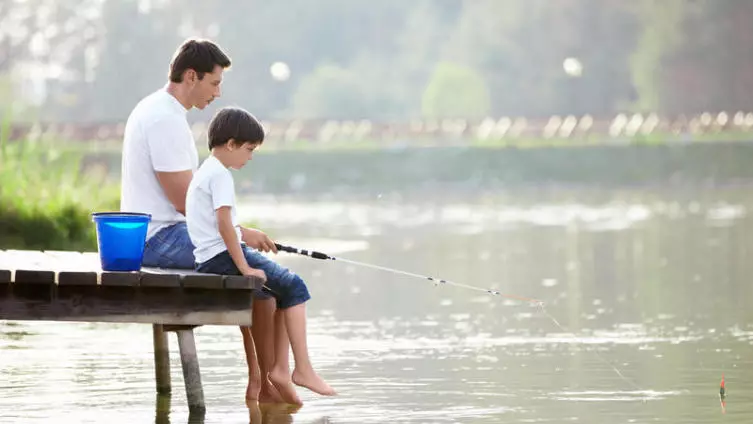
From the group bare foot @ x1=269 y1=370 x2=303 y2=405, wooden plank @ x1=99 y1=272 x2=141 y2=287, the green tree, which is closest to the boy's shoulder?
wooden plank @ x1=99 y1=272 x2=141 y2=287

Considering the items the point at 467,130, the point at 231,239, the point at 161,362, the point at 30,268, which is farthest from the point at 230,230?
the point at 467,130

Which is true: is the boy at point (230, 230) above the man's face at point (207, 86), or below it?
below

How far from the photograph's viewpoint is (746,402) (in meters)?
8.25

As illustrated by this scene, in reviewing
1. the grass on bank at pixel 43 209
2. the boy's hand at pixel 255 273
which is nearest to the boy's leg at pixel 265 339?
the boy's hand at pixel 255 273

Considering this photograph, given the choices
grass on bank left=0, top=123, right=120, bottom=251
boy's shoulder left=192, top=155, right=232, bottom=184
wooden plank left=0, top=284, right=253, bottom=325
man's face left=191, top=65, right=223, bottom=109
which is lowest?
wooden plank left=0, top=284, right=253, bottom=325

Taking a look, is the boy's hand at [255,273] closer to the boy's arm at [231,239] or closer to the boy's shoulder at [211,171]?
the boy's arm at [231,239]

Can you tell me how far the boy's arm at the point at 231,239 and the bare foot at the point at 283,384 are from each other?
54cm

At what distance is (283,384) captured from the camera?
26.4ft

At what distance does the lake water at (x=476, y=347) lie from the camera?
8.12 meters

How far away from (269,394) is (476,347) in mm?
→ 2714

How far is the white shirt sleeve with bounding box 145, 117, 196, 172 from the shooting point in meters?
8.02

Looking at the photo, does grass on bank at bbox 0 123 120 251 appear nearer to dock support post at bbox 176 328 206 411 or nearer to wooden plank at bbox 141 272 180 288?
dock support post at bbox 176 328 206 411

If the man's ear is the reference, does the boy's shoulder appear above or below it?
below

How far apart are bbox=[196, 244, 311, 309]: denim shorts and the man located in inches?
4.2
